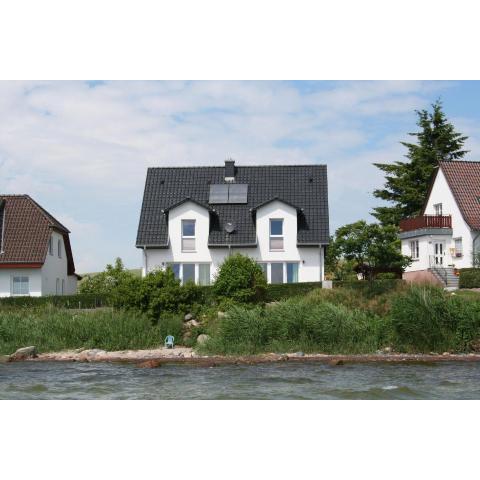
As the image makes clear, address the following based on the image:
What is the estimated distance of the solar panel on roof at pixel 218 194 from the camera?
36438 millimetres

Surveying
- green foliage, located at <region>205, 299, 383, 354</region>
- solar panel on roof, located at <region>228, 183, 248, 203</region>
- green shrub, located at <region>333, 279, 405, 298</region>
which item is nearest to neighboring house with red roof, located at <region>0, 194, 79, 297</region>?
solar panel on roof, located at <region>228, 183, 248, 203</region>

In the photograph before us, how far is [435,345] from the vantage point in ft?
82.7

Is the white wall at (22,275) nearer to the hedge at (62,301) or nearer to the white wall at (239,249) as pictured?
the hedge at (62,301)

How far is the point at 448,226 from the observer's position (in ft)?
127

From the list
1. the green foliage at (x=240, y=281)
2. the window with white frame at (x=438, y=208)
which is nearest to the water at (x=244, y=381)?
the green foliage at (x=240, y=281)

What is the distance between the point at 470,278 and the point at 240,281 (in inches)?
392

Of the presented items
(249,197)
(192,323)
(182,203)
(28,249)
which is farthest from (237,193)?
(192,323)

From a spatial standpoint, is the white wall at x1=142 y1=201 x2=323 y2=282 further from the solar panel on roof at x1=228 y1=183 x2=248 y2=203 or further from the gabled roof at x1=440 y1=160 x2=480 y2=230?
the gabled roof at x1=440 y1=160 x2=480 y2=230

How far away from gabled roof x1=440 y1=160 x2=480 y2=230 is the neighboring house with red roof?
60.1 feet

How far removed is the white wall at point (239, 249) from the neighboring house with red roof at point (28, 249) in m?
4.30

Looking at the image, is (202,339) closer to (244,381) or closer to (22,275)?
(244,381)

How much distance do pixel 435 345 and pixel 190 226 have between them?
13494mm

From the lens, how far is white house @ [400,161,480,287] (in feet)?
122

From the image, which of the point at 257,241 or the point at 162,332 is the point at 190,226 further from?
the point at 162,332
